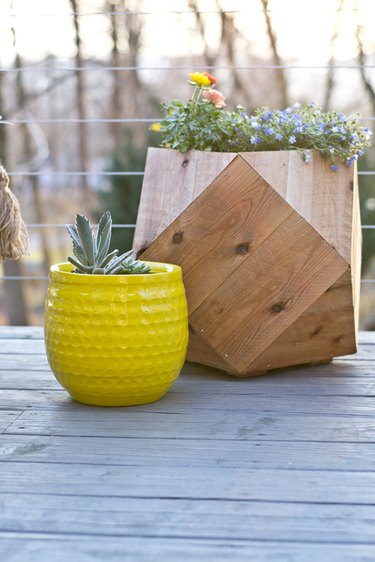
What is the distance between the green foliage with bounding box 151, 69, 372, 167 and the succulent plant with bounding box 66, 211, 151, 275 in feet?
1.33

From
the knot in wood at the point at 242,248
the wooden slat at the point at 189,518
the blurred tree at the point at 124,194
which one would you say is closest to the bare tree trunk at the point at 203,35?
the blurred tree at the point at 124,194

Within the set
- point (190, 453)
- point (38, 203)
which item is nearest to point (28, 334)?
point (190, 453)

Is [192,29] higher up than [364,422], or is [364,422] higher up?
[192,29]

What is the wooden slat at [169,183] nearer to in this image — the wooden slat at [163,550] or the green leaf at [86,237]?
the green leaf at [86,237]

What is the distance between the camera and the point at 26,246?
2.09 metres

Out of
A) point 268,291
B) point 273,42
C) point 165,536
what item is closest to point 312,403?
point 268,291

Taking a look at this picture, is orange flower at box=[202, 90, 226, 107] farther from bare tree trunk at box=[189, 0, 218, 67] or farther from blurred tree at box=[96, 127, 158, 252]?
bare tree trunk at box=[189, 0, 218, 67]

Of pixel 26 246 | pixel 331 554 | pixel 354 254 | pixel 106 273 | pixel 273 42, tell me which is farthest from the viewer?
pixel 273 42

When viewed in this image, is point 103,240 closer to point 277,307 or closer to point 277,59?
point 277,307

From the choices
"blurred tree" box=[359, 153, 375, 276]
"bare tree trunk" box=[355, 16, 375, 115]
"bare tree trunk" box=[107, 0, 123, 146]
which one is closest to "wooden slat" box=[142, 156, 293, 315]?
"blurred tree" box=[359, 153, 375, 276]

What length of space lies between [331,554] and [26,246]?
122 centimetres

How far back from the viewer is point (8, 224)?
200 cm

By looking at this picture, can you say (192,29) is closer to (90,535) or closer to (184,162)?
(184,162)

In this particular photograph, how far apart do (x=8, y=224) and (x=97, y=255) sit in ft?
0.82
